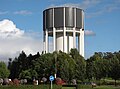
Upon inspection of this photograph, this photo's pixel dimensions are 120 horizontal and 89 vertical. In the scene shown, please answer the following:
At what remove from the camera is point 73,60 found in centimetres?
9831

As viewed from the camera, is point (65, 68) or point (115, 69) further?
point (115, 69)

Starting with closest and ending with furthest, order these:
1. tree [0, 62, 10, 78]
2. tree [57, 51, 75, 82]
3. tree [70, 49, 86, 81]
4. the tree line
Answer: tree [57, 51, 75, 82]
the tree line
tree [70, 49, 86, 81]
tree [0, 62, 10, 78]

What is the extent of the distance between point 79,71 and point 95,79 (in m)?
9.62

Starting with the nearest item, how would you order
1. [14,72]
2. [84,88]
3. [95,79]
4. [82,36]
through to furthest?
1. [84,88]
2. [95,79]
3. [82,36]
4. [14,72]

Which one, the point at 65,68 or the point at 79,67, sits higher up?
the point at 79,67

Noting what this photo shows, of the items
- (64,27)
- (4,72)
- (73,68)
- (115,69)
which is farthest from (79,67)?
(4,72)

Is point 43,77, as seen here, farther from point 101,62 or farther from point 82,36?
point 82,36

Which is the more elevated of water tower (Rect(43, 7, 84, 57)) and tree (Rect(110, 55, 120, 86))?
water tower (Rect(43, 7, 84, 57))

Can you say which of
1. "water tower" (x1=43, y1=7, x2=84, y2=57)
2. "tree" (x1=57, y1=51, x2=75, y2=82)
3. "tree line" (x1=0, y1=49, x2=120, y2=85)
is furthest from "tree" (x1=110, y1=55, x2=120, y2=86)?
"water tower" (x1=43, y1=7, x2=84, y2=57)

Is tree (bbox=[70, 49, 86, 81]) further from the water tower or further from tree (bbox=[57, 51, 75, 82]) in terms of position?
the water tower

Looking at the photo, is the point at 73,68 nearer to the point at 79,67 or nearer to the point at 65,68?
the point at 79,67

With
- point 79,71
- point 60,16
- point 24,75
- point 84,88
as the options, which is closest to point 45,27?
point 60,16

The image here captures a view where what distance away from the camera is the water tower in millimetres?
110875

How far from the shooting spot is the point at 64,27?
Answer: 110 m
